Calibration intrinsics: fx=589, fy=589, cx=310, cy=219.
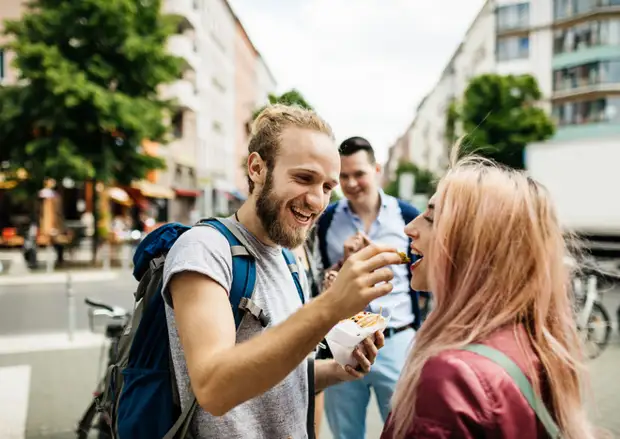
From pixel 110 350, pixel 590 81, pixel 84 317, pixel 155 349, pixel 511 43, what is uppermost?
pixel 511 43

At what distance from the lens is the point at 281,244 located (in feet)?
5.69

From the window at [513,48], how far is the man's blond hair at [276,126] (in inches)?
2219

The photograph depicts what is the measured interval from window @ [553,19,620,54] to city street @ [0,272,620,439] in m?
39.9

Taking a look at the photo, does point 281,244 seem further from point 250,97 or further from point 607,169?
point 250,97

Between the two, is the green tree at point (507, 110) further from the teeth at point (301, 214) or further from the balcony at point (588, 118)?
the teeth at point (301, 214)

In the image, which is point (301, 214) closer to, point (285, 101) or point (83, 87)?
point (285, 101)

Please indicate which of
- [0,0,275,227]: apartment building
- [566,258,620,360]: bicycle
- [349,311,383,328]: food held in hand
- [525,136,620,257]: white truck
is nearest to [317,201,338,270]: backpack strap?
[349,311,383,328]: food held in hand

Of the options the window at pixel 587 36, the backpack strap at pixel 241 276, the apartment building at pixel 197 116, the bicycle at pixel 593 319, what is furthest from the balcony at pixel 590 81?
the backpack strap at pixel 241 276

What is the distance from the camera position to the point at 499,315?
132 centimetres

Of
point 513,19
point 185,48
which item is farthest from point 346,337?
point 513,19

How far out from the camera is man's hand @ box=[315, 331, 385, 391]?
183cm

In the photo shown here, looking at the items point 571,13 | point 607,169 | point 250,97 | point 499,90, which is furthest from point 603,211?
point 250,97

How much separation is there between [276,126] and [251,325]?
0.58 meters

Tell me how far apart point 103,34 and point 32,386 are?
50.9ft
